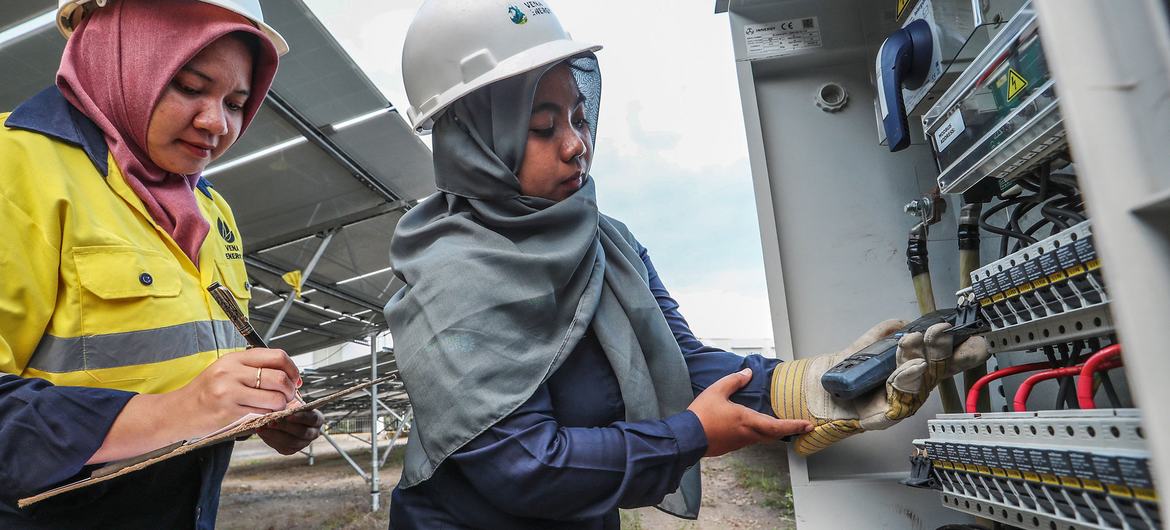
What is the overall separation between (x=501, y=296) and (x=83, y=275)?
55 cm

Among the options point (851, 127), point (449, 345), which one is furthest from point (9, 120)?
point (851, 127)

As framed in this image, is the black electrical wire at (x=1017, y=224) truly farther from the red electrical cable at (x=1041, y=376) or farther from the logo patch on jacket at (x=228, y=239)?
the logo patch on jacket at (x=228, y=239)

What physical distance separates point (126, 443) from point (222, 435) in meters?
0.14

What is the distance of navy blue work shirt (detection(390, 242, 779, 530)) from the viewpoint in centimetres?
83

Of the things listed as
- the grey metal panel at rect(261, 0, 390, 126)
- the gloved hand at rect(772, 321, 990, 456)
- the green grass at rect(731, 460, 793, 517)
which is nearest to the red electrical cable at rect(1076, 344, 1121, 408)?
the gloved hand at rect(772, 321, 990, 456)

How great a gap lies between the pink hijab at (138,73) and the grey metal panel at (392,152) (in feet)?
8.39

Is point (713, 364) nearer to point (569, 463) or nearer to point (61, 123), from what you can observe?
point (569, 463)

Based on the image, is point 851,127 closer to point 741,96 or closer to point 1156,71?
point 741,96

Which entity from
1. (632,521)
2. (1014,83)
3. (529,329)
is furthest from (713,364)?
(632,521)

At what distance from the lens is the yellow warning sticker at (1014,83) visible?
831 mm

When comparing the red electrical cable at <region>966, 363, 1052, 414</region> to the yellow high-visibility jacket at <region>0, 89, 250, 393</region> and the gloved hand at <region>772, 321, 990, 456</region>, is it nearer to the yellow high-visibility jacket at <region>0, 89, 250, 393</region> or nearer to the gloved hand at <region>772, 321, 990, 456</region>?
the gloved hand at <region>772, 321, 990, 456</region>

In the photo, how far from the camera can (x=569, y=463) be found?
0.83 metres

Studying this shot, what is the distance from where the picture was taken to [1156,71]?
380mm

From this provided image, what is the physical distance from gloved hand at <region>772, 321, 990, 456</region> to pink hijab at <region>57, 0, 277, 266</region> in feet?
3.41
